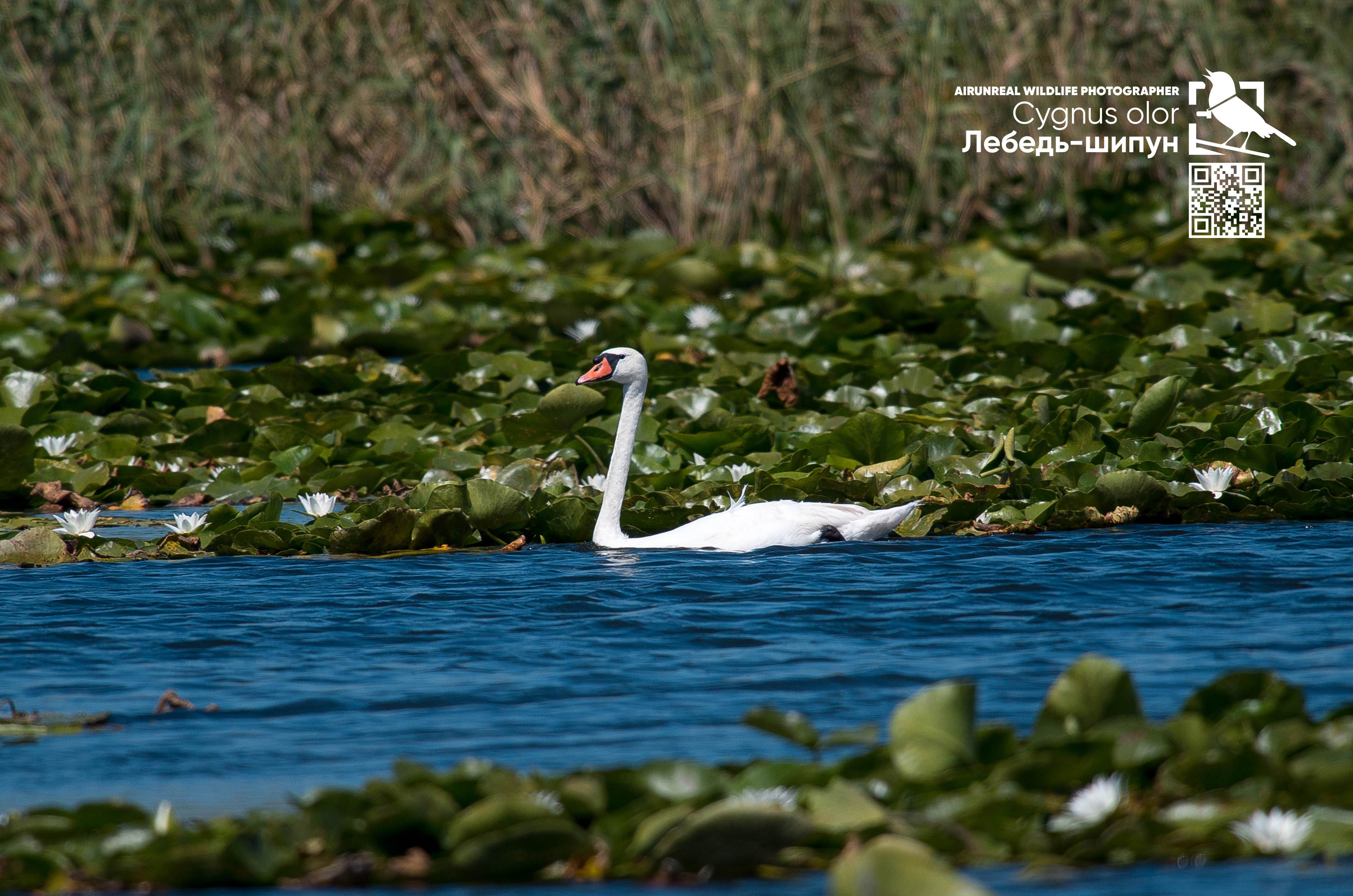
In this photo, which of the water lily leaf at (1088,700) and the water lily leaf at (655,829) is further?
the water lily leaf at (1088,700)

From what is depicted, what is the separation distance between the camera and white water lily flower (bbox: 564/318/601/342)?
10.3 meters

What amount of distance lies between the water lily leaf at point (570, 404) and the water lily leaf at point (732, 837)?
431 cm

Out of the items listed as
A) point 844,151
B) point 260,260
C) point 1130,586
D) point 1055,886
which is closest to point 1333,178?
point 844,151

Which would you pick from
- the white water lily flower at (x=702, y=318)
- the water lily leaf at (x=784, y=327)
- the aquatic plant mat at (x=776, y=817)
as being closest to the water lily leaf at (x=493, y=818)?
the aquatic plant mat at (x=776, y=817)

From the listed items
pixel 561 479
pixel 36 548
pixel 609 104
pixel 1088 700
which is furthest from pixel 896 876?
pixel 609 104

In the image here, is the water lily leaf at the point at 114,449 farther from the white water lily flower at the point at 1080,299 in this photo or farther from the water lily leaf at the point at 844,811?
the water lily leaf at the point at 844,811

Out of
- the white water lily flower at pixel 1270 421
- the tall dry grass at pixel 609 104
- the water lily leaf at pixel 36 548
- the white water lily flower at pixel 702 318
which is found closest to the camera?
the water lily leaf at pixel 36 548

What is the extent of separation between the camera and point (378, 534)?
6418 millimetres

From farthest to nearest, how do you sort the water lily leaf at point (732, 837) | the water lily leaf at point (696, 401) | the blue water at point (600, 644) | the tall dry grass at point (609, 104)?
the tall dry grass at point (609, 104) → the water lily leaf at point (696, 401) → the blue water at point (600, 644) → the water lily leaf at point (732, 837)

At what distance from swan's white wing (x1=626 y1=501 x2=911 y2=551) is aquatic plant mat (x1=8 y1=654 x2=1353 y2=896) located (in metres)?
3.05

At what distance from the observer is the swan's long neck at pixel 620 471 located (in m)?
6.50

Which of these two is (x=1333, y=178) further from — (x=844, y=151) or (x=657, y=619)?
(x=657, y=619)

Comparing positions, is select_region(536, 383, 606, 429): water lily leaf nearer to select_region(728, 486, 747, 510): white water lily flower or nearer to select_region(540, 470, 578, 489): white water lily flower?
select_region(540, 470, 578, 489): white water lily flower

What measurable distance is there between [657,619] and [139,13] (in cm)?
906
